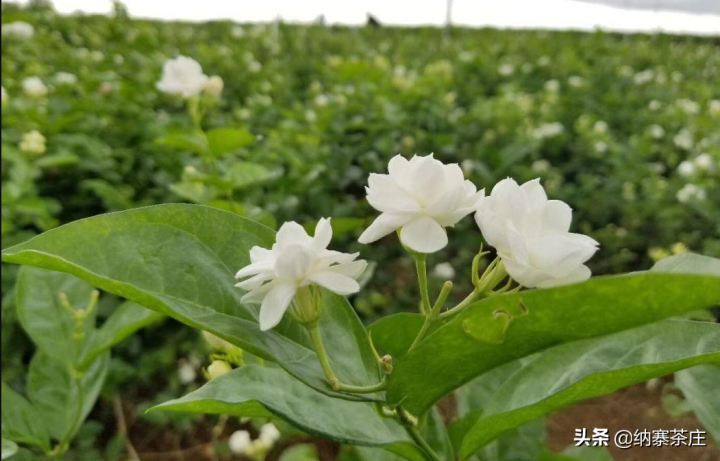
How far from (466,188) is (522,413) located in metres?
0.15

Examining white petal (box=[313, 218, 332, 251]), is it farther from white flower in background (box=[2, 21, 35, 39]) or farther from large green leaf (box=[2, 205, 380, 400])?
white flower in background (box=[2, 21, 35, 39])

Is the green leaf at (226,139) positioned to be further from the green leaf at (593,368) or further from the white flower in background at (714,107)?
the white flower in background at (714,107)

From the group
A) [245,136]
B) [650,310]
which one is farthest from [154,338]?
[650,310]

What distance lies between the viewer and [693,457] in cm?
150

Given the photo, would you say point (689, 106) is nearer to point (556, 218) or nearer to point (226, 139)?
point (226, 139)

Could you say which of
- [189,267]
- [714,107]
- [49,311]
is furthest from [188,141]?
[714,107]

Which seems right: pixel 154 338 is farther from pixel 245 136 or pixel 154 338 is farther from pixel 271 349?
pixel 271 349

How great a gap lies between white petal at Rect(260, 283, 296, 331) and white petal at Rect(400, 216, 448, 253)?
7 cm

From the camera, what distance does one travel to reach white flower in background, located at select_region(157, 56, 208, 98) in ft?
3.91

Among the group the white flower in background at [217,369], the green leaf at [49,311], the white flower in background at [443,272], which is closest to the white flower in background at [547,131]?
the white flower in background at [443,272]

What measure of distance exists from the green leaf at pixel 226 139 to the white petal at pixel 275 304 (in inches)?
31.6

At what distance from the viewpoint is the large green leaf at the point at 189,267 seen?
1.33ft

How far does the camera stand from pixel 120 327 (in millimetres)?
830

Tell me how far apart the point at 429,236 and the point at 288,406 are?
14cm
